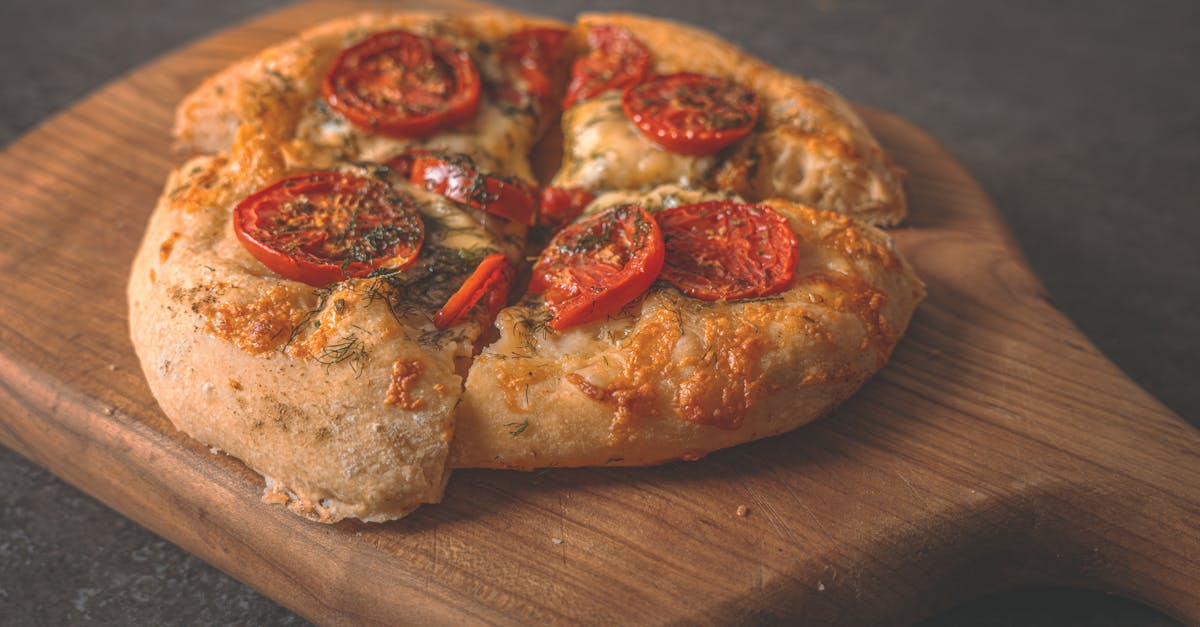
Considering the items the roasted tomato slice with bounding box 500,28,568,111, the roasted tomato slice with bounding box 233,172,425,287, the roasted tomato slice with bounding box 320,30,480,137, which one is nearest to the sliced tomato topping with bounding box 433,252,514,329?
the roasted tomato slice with bounding box 233,172,425,287

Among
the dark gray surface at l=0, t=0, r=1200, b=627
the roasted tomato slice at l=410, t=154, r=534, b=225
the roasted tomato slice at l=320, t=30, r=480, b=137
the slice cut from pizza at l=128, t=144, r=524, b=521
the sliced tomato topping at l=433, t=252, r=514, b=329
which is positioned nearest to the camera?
the slice cut from pizza at l=128, t=144, r=524, b=521

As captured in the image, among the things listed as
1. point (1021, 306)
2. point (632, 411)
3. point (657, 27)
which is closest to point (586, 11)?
point (657, 27)

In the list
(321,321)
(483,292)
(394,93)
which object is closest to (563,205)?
(483,292)

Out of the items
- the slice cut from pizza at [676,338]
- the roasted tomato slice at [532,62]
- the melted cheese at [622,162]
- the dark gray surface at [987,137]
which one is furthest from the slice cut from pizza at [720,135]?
the dark gray surface at [987,137]

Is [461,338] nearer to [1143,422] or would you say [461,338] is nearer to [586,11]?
[1143,422]

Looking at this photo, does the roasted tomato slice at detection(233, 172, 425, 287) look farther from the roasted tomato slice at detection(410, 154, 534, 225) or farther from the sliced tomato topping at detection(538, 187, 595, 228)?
the sliced tomato topping at detection(538, 187, 595, 228)

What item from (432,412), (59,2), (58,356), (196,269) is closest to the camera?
(432,412)

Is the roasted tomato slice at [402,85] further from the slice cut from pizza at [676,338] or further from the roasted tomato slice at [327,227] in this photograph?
the slice cut from pizza at [676,338]
